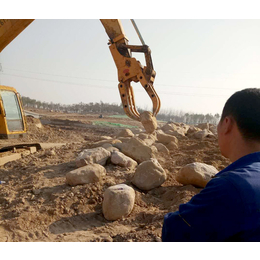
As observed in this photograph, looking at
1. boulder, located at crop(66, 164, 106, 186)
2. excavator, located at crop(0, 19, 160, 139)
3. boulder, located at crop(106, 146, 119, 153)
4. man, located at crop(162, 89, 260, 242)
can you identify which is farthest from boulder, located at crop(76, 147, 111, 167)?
man, located at crop(162, 89, 260, 242)

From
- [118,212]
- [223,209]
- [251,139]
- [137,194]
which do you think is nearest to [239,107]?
[251,139]

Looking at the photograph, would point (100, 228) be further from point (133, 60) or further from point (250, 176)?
point (133, 60)

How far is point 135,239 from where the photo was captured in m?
2.32

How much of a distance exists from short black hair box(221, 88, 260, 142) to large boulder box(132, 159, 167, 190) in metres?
2.63

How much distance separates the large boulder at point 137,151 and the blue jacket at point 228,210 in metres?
3.74

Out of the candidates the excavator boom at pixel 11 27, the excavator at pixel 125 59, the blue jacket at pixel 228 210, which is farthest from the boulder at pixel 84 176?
the excavator boom at pixel 11 27

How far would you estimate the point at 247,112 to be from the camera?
1198 millimetres

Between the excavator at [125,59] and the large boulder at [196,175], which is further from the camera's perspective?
the excavator at [125,59]

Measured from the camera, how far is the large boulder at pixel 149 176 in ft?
12.3

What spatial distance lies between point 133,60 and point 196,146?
2997mm

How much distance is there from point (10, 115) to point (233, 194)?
7853mm

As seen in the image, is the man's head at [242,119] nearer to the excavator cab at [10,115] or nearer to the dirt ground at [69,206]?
the dirt ground at [69,206]

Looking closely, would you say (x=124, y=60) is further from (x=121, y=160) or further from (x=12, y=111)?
(x=12, y=111)

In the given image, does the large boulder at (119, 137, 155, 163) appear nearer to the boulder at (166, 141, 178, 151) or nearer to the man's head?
the boulder at (166, 141, 178, 151)
